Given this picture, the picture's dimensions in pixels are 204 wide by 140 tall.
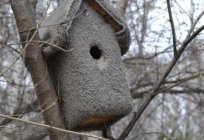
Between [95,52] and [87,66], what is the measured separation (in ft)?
0.59

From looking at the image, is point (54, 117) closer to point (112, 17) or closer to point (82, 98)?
point (82, 98)

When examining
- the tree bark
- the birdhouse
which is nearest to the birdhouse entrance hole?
the birdhouse

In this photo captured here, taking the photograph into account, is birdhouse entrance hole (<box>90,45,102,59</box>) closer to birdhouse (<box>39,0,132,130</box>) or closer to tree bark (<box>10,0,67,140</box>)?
birdhouse (<box>39,0,132,130</box>)

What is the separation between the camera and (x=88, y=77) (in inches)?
101

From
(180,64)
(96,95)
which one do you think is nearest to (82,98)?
(96,95)

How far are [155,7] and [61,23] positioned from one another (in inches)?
83.2

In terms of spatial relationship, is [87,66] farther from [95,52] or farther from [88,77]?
[95,52]

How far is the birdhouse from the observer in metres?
2.54

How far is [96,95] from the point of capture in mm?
2543

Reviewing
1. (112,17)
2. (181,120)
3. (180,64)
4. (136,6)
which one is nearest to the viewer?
(112,17)

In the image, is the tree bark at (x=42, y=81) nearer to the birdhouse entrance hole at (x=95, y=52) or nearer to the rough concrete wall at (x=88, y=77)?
the rough concrete wall at (x=88, y=77)

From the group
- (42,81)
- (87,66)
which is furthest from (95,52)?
(42,81)

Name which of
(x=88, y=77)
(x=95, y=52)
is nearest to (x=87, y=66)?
(x=88, y=77)

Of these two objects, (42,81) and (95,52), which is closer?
Result: (42,81)
